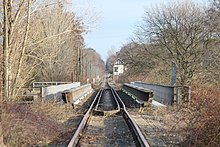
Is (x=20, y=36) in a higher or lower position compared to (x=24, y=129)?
higher

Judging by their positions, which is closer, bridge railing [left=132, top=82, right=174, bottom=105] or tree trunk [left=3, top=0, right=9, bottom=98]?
tree trunk [left=3, top=0, right=9, bottom=98]

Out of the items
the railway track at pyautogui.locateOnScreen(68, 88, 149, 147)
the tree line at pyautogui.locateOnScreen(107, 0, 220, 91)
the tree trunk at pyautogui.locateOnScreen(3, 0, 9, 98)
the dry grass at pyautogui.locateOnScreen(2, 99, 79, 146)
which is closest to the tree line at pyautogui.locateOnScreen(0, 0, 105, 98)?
the tree trunk at pyautogui.locateOnScreen(3, 0, 9, 98)

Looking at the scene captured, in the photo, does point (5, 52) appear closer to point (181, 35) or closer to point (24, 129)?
point (24, 129)

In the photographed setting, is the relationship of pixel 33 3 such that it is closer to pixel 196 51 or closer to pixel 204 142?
pixel 204 142

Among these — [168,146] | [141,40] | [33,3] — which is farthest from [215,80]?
[168,146]

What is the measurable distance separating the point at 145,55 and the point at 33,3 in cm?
2521

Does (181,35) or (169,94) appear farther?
(181,35)

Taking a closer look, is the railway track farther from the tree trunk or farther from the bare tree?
the bare tree

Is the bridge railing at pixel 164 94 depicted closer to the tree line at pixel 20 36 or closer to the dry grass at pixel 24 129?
the tree line at pixel 20 36

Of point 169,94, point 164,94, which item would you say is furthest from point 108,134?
point 164,94

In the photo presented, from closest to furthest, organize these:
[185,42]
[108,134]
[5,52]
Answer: [108,134] < [5,52] < [185,42]

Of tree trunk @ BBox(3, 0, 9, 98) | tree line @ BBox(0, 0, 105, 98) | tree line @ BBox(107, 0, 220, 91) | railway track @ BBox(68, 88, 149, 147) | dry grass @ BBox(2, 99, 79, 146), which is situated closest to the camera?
dry grass @ BBox(2, 99, 79, 146)

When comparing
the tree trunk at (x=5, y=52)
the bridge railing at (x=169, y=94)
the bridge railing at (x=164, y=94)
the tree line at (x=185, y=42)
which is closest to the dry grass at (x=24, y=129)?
the tree trunk at (x=5, y=52)

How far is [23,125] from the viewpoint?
401 inches
